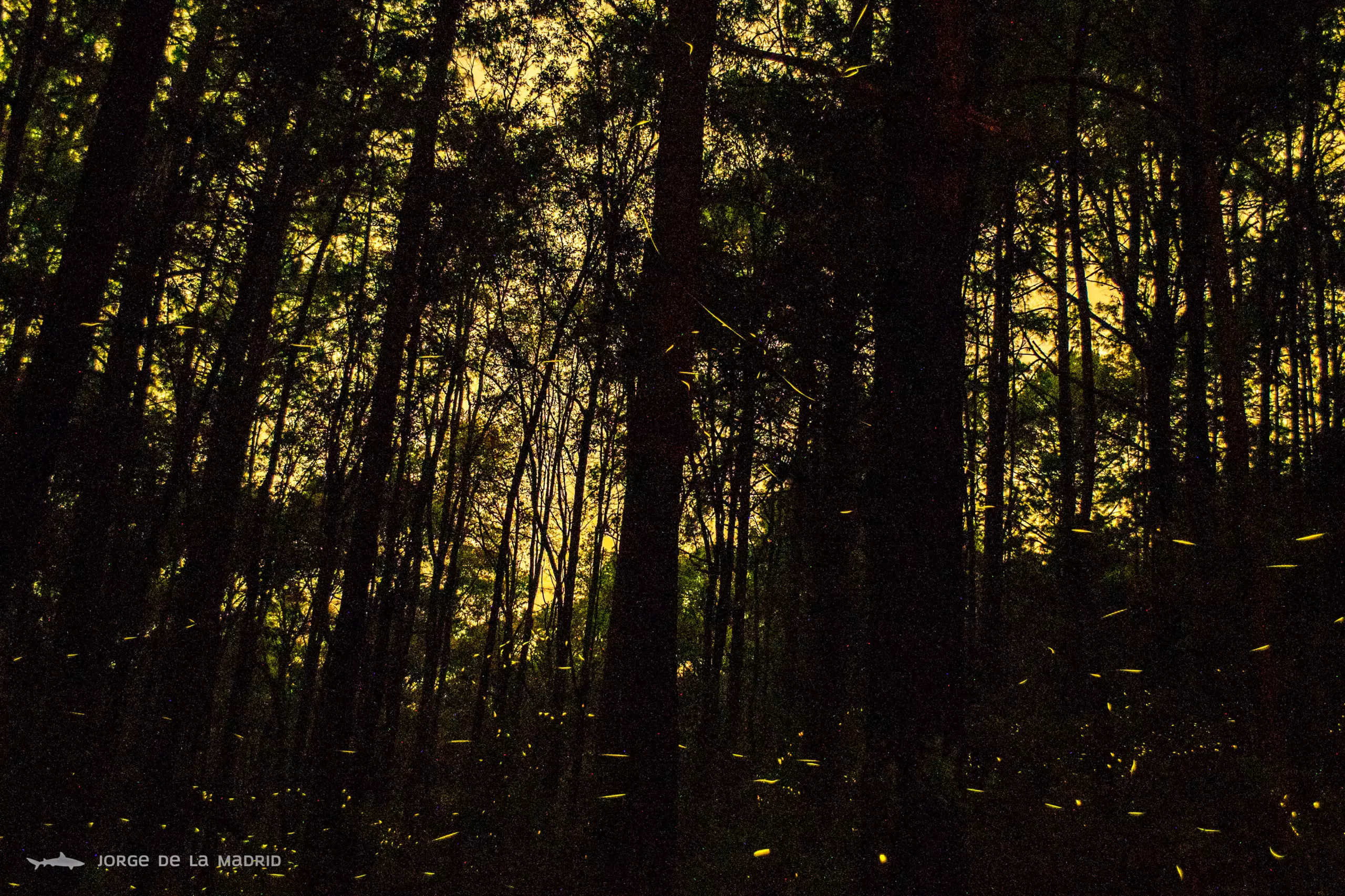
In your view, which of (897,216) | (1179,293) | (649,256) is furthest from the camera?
(1179,293)

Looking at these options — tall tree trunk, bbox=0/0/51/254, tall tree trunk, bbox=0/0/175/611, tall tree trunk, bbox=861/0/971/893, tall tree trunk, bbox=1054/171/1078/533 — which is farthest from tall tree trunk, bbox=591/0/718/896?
tall tree trunk, bbox=0/0/51/254

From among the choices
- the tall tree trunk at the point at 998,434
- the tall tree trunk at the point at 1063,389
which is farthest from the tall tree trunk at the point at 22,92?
the tall tree trunk at the point at 1063,389

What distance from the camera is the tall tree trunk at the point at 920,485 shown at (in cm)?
352

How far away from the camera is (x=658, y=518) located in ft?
16.8

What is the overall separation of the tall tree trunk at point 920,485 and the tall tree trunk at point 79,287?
480 centimetres

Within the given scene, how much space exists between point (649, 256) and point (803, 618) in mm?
5219

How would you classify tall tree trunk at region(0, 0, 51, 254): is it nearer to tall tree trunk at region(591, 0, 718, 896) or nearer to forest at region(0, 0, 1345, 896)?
forest at region(0, 0, 1345, 896)

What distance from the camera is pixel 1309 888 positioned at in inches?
165

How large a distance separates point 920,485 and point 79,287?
5.16 metres

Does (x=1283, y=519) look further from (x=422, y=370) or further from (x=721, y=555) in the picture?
(x=422, y=370)

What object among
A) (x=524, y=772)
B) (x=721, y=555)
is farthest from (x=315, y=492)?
(x=721, y=555)

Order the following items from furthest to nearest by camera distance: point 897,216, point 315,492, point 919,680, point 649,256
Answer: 1. point 315,492
2. point 649,256
3. point 897,216
4. point 919,680

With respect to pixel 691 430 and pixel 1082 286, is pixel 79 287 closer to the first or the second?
pixel 691 430

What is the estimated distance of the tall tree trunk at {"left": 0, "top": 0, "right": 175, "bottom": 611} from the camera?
4.55 meters
